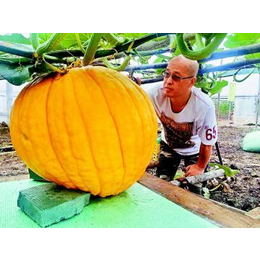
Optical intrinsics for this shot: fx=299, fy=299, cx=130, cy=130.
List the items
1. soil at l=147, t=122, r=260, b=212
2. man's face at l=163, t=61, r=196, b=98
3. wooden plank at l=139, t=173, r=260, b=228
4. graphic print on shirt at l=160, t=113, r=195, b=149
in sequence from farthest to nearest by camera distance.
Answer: soil at l=147, t=122, r=260, b=212 < graphic print on shirt at l=160, t=113, r=195, b=149 < man's face at l=163, t=61, r=196, b=98 < wooden plank at l=139, t=173, r=260, b=228

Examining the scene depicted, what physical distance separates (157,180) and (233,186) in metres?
1.14

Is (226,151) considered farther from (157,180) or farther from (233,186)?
(157,180)

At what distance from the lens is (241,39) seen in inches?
27.0

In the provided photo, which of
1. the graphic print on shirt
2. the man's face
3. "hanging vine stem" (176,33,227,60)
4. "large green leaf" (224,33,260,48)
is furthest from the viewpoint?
the graphic print on shirt

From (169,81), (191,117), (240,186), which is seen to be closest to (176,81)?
(169,81)

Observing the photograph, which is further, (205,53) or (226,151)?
(226,151)

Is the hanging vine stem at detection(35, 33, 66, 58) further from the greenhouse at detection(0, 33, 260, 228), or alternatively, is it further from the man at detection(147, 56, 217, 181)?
the man at detection(147, 56, 217, 181)

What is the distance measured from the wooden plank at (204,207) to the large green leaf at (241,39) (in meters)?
0.37

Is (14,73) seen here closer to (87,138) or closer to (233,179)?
(87,138)

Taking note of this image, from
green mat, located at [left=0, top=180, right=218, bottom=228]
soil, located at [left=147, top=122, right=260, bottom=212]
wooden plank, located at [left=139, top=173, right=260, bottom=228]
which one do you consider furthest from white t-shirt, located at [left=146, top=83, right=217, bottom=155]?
green mat, located at [left=0, top=180, right=218, bottom=228]

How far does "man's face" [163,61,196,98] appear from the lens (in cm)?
113

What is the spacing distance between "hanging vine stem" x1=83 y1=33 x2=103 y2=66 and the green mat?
0.85 ft

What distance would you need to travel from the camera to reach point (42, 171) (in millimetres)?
515
